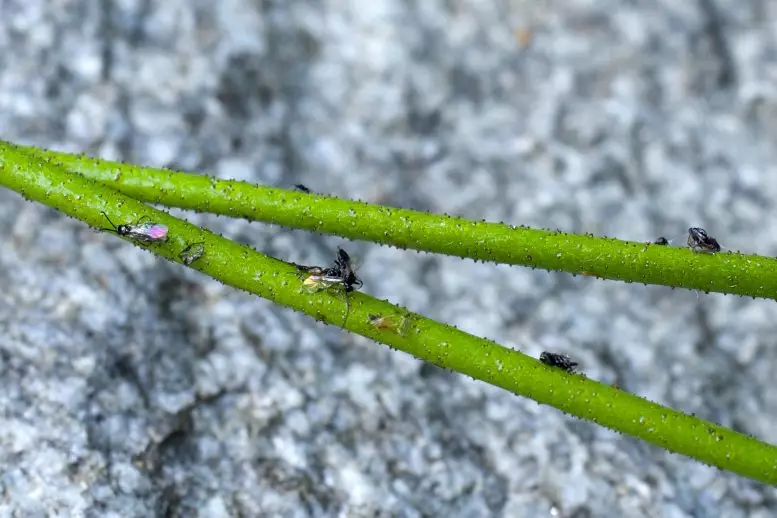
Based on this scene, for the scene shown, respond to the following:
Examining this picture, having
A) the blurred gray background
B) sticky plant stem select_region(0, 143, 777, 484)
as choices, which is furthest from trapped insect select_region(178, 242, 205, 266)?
the blurred gray background

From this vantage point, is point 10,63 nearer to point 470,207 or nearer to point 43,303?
point 43,303

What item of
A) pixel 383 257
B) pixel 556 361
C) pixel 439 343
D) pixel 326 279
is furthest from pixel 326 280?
pixel 383 257

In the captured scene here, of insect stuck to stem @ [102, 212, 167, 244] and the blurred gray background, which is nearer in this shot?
insect stuck to stem @ [102, 212, 167, 244]

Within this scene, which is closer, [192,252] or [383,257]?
[192,252]

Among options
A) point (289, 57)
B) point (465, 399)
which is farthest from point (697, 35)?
point (465, 399)

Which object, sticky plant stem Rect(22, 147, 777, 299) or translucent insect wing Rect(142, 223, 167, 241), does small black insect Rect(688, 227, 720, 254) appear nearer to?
sticky plant stem Rect(22, 147, 777, 299)

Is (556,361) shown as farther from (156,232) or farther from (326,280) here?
(156,232)

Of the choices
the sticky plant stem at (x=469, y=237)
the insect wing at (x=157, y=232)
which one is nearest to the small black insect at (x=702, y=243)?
the sticky plant stem at (x=469, y=237)
